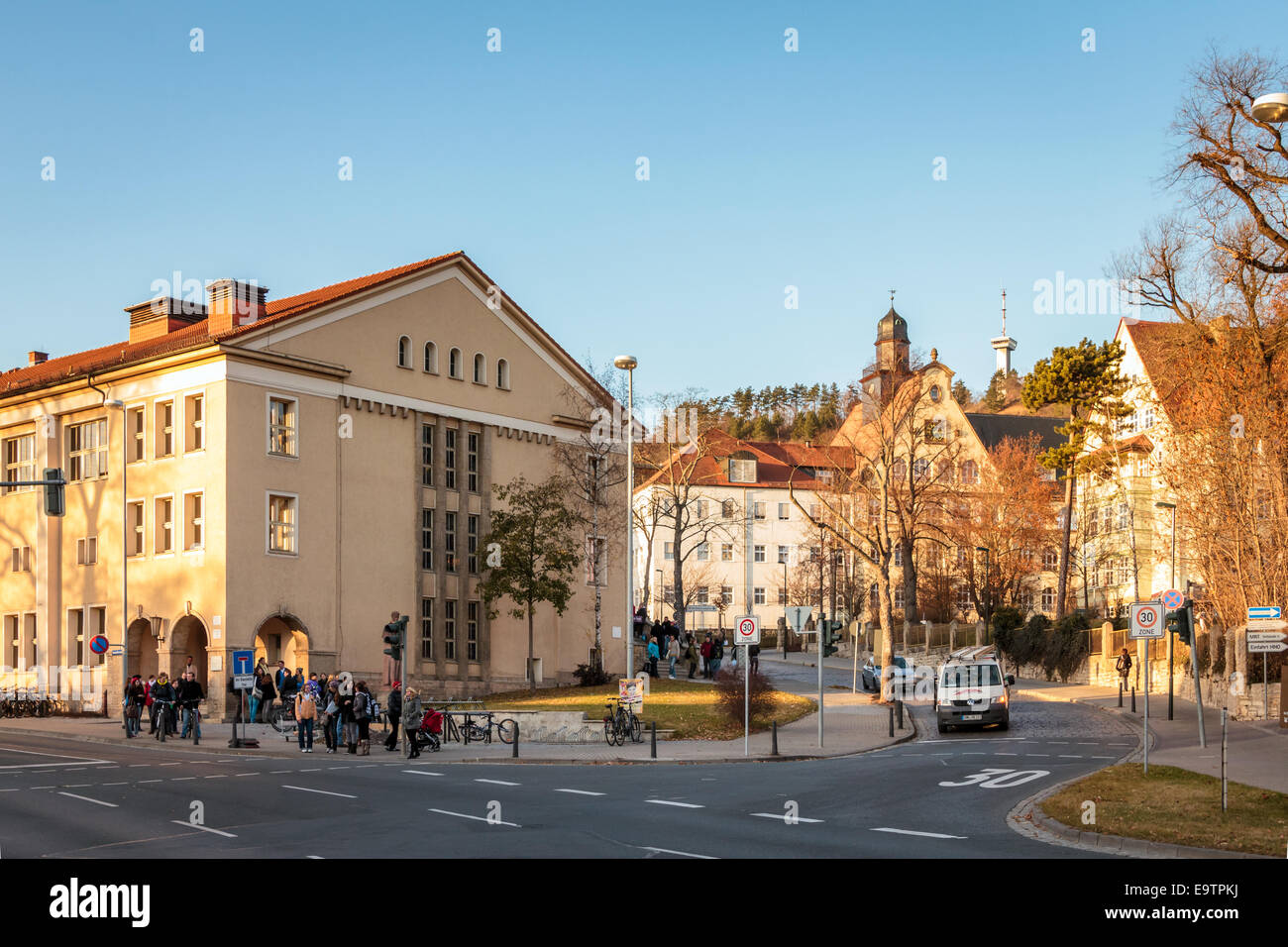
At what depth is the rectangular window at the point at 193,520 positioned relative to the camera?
42.5 metres

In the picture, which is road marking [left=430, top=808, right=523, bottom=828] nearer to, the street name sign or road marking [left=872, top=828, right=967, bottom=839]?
road marking [left=872, top=828, right=967, bottom=839]

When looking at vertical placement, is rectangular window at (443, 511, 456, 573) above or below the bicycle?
above

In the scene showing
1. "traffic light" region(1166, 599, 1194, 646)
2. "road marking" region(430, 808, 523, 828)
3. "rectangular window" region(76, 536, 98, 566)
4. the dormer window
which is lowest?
"road marking" region(430, 808, 523, 828)

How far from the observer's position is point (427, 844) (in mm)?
14531

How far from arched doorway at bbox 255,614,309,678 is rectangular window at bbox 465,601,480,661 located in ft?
23.5

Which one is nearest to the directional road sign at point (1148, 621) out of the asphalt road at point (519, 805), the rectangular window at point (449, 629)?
the asphalt road at point (519, 805)

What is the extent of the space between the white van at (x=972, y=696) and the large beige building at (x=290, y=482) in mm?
18419

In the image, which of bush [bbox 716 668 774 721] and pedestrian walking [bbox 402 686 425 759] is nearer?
pedestrian walking [bbox 402 686 425 759]

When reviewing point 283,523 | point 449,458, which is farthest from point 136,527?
point 449,458

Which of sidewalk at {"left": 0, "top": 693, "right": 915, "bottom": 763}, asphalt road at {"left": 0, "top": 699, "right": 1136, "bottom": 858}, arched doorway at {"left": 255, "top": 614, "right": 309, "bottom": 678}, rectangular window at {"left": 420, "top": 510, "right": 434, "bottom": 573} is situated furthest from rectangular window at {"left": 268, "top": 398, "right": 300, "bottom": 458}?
asphalt road at {"left": 0, "top": 699, "right": 1136, "bottom": 858}

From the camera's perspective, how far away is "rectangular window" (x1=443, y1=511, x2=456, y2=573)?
49.0 metres

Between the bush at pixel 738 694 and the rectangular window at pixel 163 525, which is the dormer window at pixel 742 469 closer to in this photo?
the rectangular window at pixel 163 525

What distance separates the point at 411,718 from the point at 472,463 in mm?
22031
